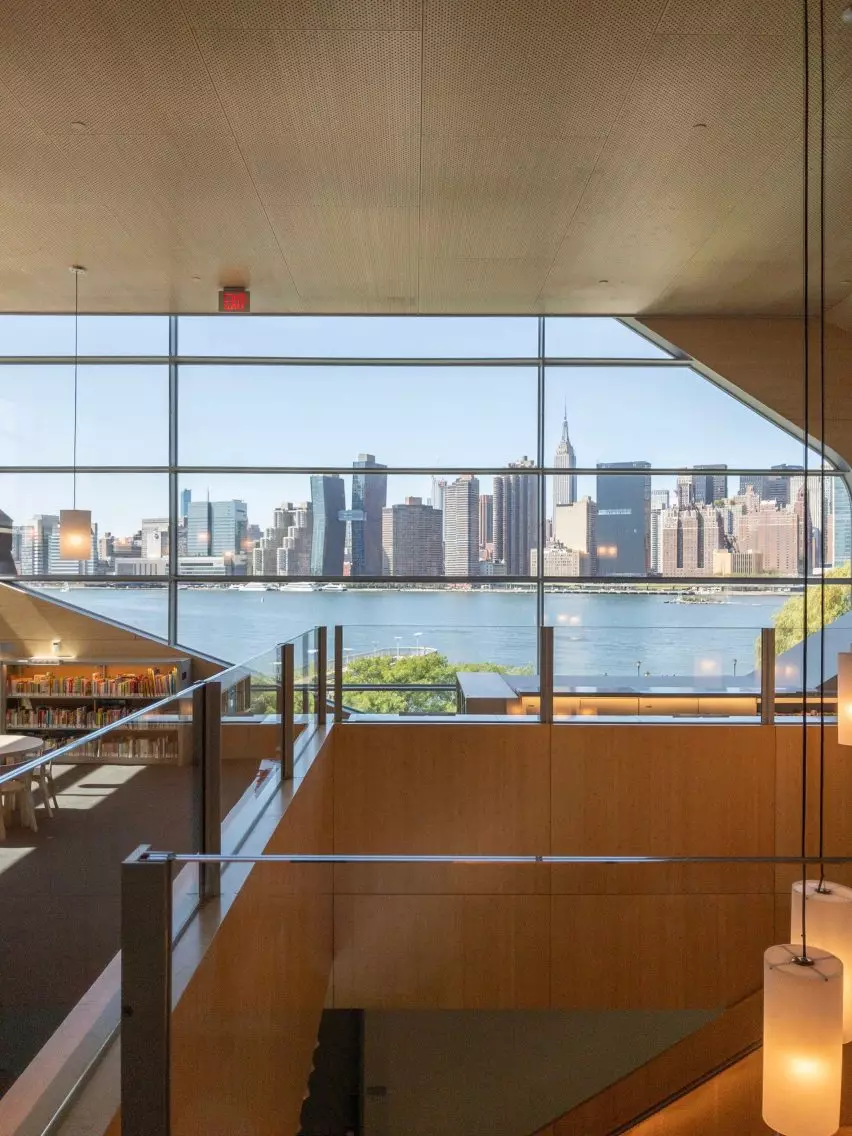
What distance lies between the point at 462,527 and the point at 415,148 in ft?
14.2

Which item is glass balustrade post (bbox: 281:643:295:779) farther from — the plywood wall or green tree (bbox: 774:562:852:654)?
green tree (bbox: 774:562:852:654)

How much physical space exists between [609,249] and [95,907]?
566 cm

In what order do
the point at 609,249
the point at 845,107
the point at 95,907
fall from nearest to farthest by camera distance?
1. the point at 95,907
2. the point at 845,107
3. the point at 609,249

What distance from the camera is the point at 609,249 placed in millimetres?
6113

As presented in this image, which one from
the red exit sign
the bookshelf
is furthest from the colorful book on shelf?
the red exit sign

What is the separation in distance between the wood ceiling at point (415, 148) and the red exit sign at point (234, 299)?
10 centimetres

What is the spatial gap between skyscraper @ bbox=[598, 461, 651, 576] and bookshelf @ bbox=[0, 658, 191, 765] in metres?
4.45

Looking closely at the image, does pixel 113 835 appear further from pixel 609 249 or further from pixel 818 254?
pixel 818 254

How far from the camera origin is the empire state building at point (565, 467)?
27.7 ft

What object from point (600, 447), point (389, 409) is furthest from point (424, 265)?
point (600, 447)

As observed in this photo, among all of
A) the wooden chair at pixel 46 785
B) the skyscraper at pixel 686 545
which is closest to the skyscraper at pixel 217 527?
the skyscraper at pixel 686 545

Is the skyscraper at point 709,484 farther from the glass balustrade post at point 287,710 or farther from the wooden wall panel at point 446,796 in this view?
the glass balustrade post at point 287,710

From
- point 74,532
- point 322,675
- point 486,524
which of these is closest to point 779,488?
point 486,524

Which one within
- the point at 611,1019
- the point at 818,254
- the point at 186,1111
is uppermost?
the point at 818,254
